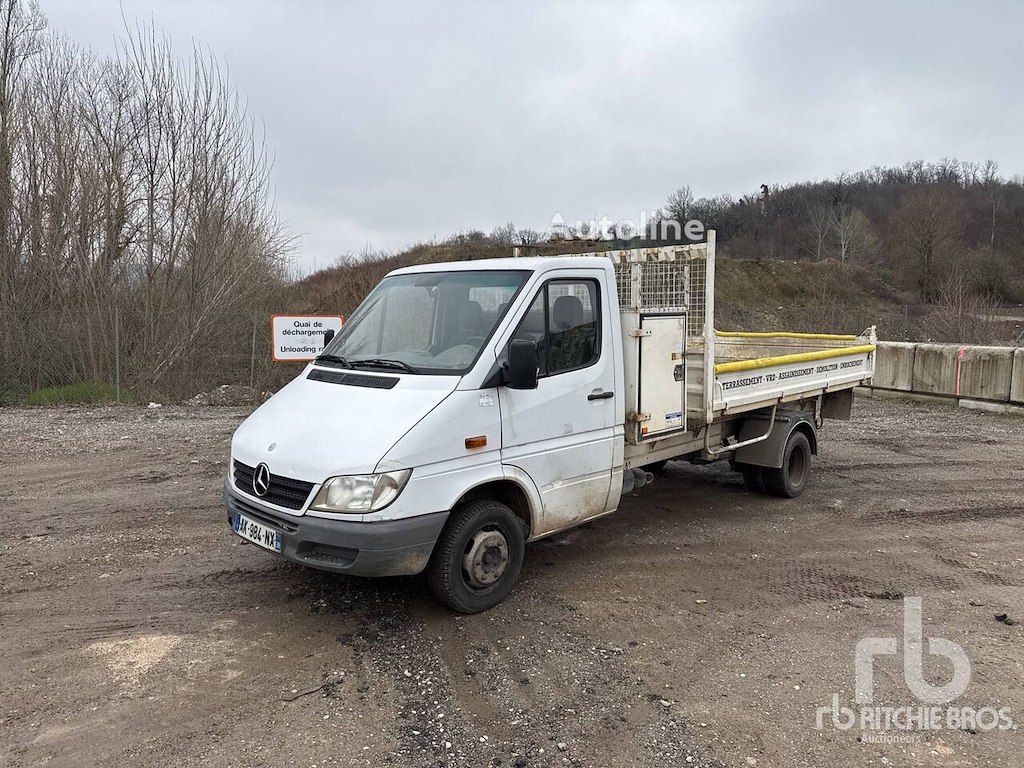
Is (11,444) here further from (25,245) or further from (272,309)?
(272,309)

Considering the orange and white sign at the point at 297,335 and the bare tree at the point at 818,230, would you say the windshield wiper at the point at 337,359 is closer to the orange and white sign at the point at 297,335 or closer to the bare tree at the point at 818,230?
the orange and white sign at the point at 297,335

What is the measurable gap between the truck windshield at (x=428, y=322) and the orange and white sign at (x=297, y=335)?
622 cm

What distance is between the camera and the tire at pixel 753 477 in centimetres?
719

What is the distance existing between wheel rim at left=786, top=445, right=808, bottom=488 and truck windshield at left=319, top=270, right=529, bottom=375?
4.19 m

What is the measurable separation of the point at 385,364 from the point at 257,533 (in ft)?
4.26

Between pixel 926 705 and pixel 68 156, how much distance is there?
18.3m

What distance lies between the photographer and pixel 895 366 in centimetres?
1380

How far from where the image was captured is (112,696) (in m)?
3.46

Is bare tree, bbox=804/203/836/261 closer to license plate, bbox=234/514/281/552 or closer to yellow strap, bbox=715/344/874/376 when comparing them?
yellow strap, bbox=715/344/874/376

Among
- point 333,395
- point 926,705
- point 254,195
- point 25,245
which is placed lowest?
point 926,705

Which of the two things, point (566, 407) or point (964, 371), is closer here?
point (566, 407)

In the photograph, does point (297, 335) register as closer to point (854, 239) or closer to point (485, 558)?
point (485, 558)

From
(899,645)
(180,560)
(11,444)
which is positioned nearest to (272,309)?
(11,444)

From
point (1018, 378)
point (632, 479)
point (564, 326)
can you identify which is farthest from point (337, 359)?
point (1018, 378)
